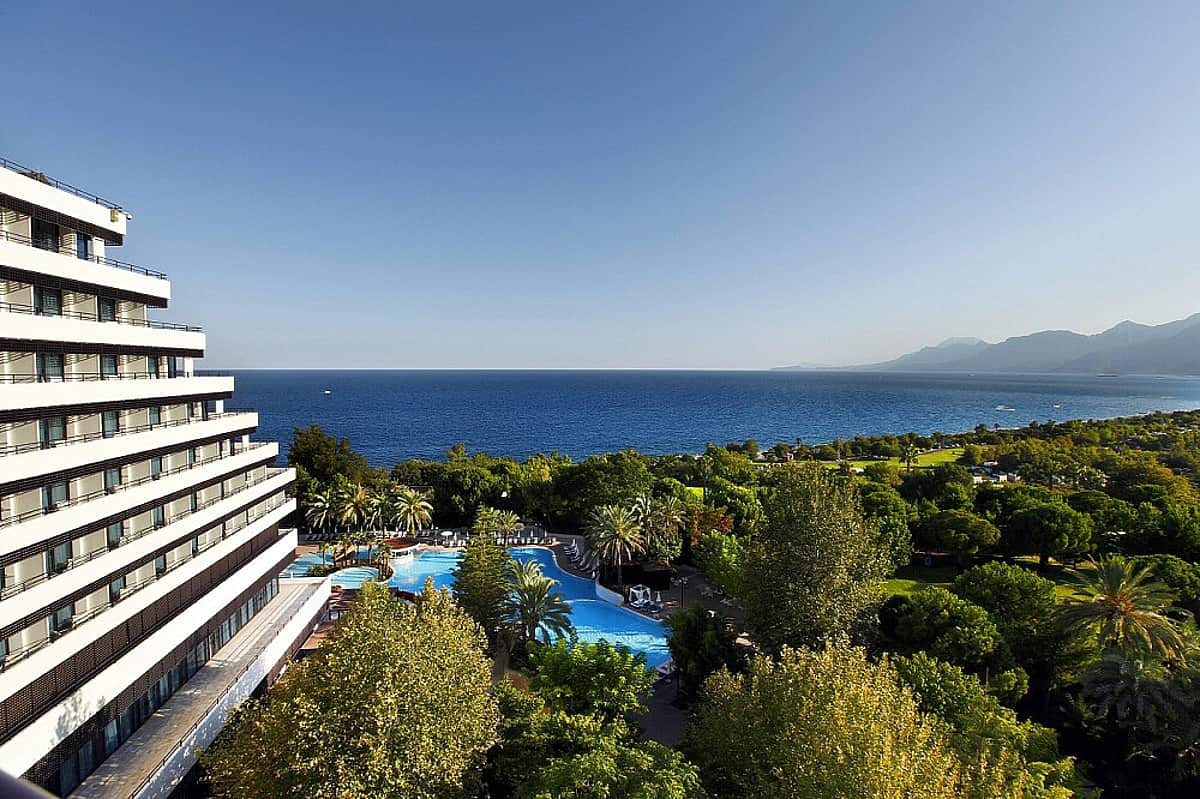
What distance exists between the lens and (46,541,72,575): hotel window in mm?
20781

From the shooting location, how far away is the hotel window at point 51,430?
69.3ft

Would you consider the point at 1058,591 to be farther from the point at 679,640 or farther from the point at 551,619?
the point at 551,619

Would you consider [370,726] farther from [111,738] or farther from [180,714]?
[180,714]

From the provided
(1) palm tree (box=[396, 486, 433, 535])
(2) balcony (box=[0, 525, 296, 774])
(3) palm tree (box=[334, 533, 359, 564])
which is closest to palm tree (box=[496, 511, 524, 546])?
(1) palm tree (box=[396, 486, 433, 535])

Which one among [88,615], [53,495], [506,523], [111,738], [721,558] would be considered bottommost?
[111,738]

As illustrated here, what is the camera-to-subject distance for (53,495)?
2138 cm

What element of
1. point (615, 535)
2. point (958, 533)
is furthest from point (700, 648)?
point (958, 533)

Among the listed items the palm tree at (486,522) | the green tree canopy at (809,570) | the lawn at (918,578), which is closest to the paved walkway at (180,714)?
the palm tree at (486,522)

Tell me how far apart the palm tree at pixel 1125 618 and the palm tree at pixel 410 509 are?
152 feet

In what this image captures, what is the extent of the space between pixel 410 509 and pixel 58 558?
33.6 metres

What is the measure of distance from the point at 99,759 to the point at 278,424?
17563 cm

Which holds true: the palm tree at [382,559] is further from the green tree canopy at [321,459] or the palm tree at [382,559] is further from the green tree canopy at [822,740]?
the green tree canopy at [822,740]

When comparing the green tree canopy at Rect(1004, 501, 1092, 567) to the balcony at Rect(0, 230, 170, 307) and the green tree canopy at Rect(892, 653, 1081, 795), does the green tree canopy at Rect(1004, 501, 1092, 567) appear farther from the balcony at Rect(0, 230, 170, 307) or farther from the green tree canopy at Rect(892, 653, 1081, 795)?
the balcony at Rect(0, 230, 170, 307)

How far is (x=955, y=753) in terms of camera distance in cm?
2061
